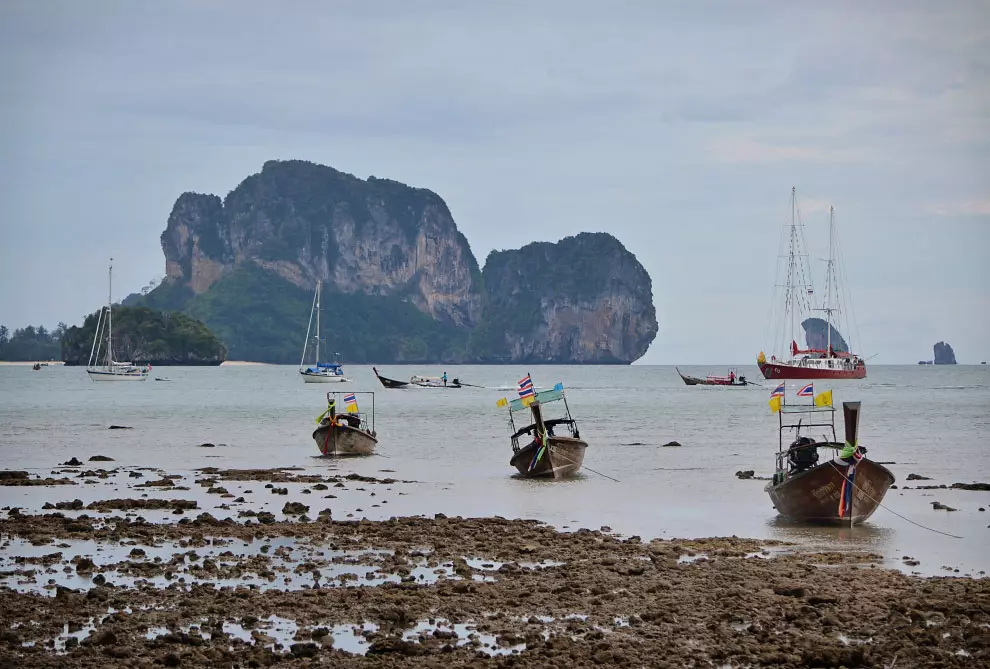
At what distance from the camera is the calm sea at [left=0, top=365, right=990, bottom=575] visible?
79.5 ft

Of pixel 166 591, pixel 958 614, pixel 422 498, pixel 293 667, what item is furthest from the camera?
pixel 422 498

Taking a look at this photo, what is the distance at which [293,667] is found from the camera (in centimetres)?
1198

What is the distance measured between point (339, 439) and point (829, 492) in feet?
74.4

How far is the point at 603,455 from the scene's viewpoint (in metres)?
44.8

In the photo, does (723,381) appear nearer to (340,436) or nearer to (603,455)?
(603,455)

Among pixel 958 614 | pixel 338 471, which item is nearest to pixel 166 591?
pixel 958 614

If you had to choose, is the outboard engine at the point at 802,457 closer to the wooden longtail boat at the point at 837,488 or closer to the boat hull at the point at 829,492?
the wooden longtail boat at the point at 837,488

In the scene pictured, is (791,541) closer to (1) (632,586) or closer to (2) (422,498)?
(1) (632,586)

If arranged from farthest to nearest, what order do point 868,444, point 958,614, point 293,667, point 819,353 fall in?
point 819,353 < point 868,444 < point 958,614 < point 293,667

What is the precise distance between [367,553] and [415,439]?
34714 millimetres

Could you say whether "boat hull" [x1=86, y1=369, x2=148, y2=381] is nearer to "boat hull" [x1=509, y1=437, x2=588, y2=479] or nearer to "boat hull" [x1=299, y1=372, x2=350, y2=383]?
"boat hull" [x1=299, y1=372, x2=350, y2=383]

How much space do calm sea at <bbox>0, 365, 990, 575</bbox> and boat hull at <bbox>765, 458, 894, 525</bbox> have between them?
0.46 m

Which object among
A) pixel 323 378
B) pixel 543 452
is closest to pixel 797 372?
pixel 323 378

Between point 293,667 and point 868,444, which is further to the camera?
point 868,444
